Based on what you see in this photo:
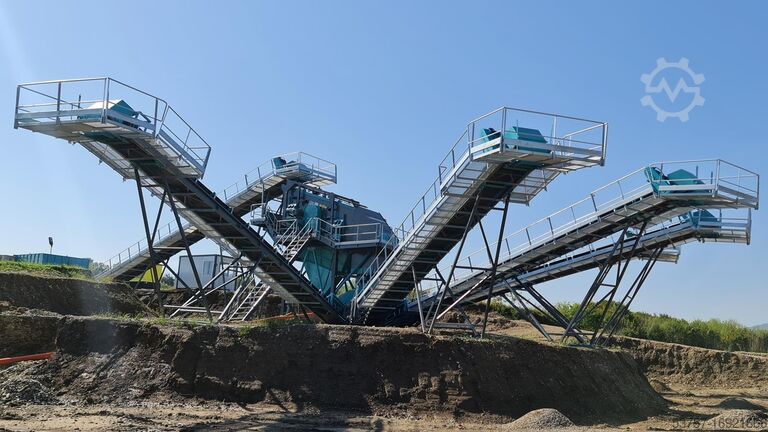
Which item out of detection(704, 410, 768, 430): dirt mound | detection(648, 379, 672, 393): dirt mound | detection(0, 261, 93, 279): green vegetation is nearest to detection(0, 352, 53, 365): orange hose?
detection(0, 261, 93, 279): green vegetation

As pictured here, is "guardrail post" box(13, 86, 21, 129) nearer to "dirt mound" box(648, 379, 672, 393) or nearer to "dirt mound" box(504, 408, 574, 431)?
"dirt mound" box(504, 408, 574, 431)

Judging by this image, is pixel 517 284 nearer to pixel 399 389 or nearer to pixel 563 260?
pixel 563 260

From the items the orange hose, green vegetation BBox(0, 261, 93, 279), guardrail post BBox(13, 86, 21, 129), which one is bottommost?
the orange hose

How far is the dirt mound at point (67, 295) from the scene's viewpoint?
90.4 ft

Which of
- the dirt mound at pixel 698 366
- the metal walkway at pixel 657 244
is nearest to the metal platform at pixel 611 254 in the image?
the metal walkway at pixel 657 244

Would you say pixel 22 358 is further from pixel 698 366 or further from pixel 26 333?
pixel 698 366

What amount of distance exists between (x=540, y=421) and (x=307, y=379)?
260 inches

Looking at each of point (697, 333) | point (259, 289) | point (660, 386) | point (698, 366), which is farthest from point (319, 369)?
point (697, 333)

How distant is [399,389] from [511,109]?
8531 millimetres

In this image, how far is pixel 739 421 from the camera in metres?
20.2

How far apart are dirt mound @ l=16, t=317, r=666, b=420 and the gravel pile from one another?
2.08ft

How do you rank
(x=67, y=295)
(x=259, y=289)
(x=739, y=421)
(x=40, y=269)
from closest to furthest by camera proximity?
1. (x=739, y=421)
2. (x=67, y=295)
3. (x=259, y=289)
4. (x=40, y=269)

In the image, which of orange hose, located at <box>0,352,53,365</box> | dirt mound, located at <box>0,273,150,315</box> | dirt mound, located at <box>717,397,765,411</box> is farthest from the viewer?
dirt mound, located at <box>0,273,150,315</box>

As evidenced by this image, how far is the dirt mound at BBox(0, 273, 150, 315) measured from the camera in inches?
1085
